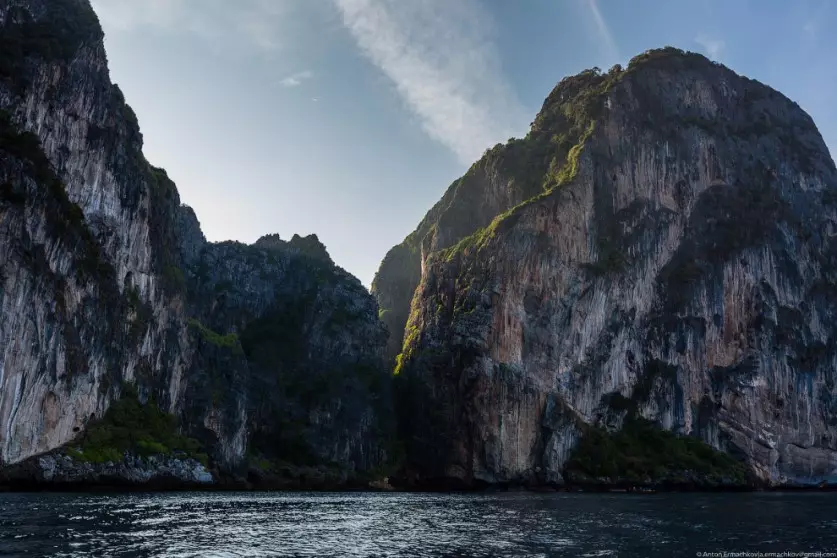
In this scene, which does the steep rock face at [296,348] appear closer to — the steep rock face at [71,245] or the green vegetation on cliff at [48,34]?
the steep rock face at [71,245]

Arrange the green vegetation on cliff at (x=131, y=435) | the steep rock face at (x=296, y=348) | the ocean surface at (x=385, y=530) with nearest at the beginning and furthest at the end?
the ocean surface at (x=385, y=530), the green vegetation on cliff at (x=131, y=435), the steep rock face at (x=296, y=348)

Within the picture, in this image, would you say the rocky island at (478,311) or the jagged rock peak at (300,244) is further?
the jagged rock peak at (300,244)

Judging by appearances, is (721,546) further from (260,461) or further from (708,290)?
(708,290)

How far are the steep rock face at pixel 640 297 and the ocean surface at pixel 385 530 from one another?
6254cm

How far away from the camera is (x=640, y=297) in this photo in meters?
144

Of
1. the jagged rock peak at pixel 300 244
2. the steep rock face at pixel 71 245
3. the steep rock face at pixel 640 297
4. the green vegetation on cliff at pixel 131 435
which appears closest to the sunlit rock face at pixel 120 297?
the steep rock face at pixel 71 245

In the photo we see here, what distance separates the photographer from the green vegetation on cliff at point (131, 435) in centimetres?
7975

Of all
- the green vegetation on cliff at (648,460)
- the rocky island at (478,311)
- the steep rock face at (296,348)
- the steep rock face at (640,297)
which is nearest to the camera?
the rocky island at (478,311)

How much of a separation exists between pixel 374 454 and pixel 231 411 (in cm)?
2981

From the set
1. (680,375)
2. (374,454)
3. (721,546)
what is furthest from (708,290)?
(721,546)

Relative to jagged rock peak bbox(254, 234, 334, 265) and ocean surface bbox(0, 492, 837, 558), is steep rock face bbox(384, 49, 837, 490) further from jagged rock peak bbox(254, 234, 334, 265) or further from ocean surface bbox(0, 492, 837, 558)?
ocean surface bbox(0, 492, 837, 558)

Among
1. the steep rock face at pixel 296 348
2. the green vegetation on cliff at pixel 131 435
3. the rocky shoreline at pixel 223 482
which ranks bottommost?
the rocky shoreline at pixel 223 482

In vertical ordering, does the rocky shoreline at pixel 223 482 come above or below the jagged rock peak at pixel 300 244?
below

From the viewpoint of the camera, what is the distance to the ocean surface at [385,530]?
32.6 m
